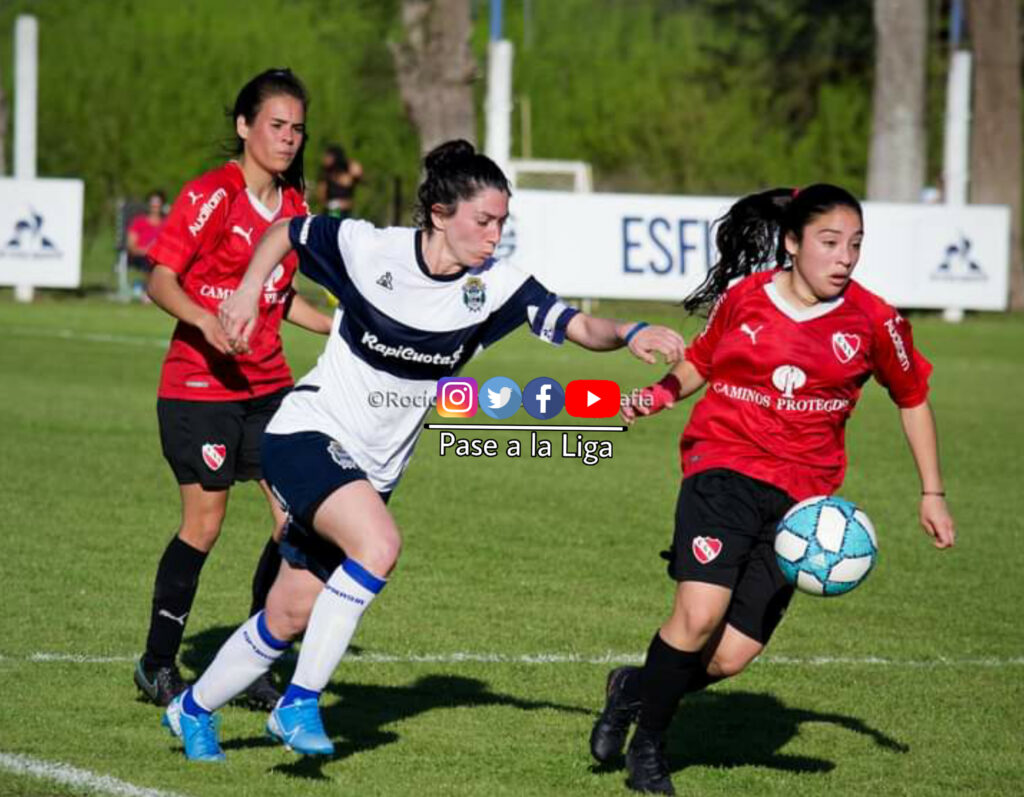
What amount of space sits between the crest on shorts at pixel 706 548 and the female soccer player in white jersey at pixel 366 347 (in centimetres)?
64

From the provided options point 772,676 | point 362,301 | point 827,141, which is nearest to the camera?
point 362,301

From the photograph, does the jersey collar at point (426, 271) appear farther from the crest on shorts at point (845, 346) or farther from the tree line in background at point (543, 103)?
the tree line in background at point (543, 103)

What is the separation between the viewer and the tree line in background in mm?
51219

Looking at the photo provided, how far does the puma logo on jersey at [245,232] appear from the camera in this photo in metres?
7.04

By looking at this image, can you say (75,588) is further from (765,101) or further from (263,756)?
(765,101)

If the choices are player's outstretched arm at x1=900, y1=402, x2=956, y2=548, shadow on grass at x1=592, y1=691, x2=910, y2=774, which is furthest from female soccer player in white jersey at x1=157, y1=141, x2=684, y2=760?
shadow on grass at x1=592, y1=691, x2=910, y2=774

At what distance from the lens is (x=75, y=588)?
901cm

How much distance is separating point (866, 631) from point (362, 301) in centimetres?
364

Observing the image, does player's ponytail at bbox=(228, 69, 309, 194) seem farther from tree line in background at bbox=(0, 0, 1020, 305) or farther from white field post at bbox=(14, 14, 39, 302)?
tree line in background at bbox=(0, 0, 1020, 305)

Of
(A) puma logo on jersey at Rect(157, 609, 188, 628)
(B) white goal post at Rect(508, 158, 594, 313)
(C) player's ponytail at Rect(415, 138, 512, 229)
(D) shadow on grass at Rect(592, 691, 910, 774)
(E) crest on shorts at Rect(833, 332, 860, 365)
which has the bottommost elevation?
(D) shadow on grass at Rect(592, 691, 910, 774)

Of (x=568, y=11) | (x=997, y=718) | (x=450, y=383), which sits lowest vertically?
(x=997, y=718)

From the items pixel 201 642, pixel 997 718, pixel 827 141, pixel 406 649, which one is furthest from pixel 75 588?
pixel 827 141

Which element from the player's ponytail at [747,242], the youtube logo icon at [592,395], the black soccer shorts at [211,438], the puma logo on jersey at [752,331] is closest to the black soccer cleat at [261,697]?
the black soccer shorts at [211,438]

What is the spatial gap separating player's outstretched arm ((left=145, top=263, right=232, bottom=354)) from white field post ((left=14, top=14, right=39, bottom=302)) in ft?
68.6
